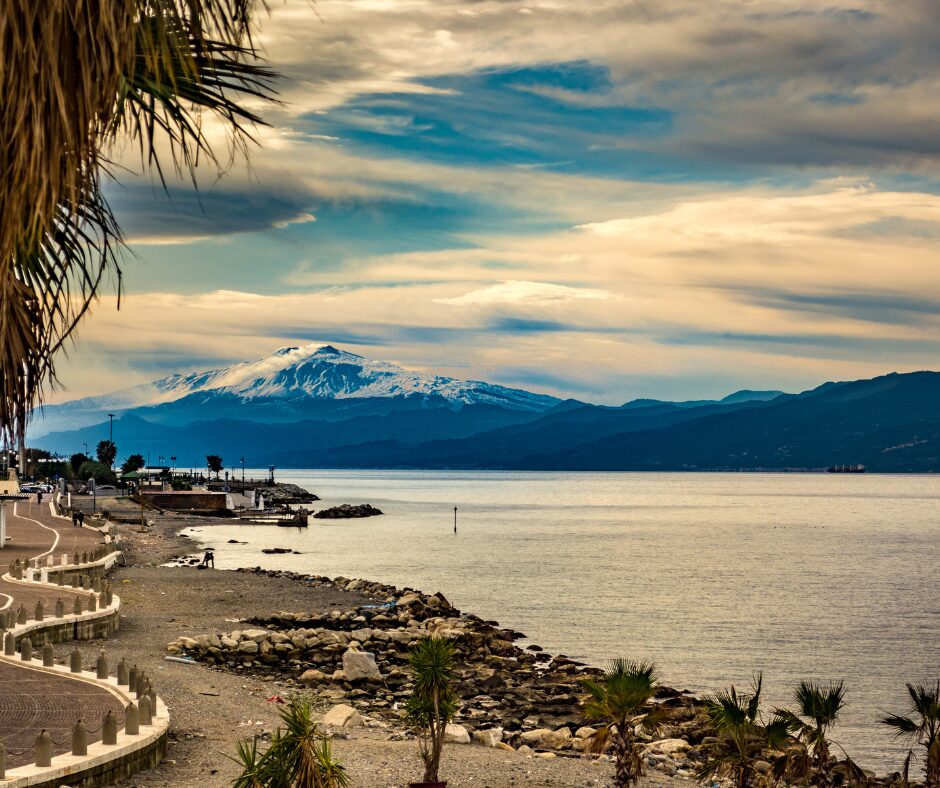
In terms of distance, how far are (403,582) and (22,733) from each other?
50860mm

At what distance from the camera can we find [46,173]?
4945mm

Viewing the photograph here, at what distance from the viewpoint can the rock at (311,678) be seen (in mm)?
30734

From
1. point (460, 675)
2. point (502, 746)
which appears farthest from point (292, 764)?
point (460, 675)

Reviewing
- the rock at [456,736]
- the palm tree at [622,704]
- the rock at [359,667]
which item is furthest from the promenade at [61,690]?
the palm tree at [622,704]

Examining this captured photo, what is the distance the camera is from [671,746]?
26.2 meters

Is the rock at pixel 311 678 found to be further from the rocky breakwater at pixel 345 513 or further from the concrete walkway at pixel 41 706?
the rocky breakwater at pixel 345 513

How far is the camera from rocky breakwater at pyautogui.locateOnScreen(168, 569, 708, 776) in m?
25.9

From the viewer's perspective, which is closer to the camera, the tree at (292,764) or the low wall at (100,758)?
the tree at (292,764)

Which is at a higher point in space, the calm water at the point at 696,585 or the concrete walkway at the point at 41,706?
the concrete walkway at the point at 41,706

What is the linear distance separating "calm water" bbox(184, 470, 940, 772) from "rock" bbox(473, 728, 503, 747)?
975cm

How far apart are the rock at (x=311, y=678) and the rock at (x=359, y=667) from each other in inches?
27.4

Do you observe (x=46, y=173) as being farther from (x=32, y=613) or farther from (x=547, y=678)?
(x=547, y=678)

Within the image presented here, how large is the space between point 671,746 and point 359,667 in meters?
9.90

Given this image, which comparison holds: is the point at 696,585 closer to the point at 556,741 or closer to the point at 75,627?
the point at 556,741
